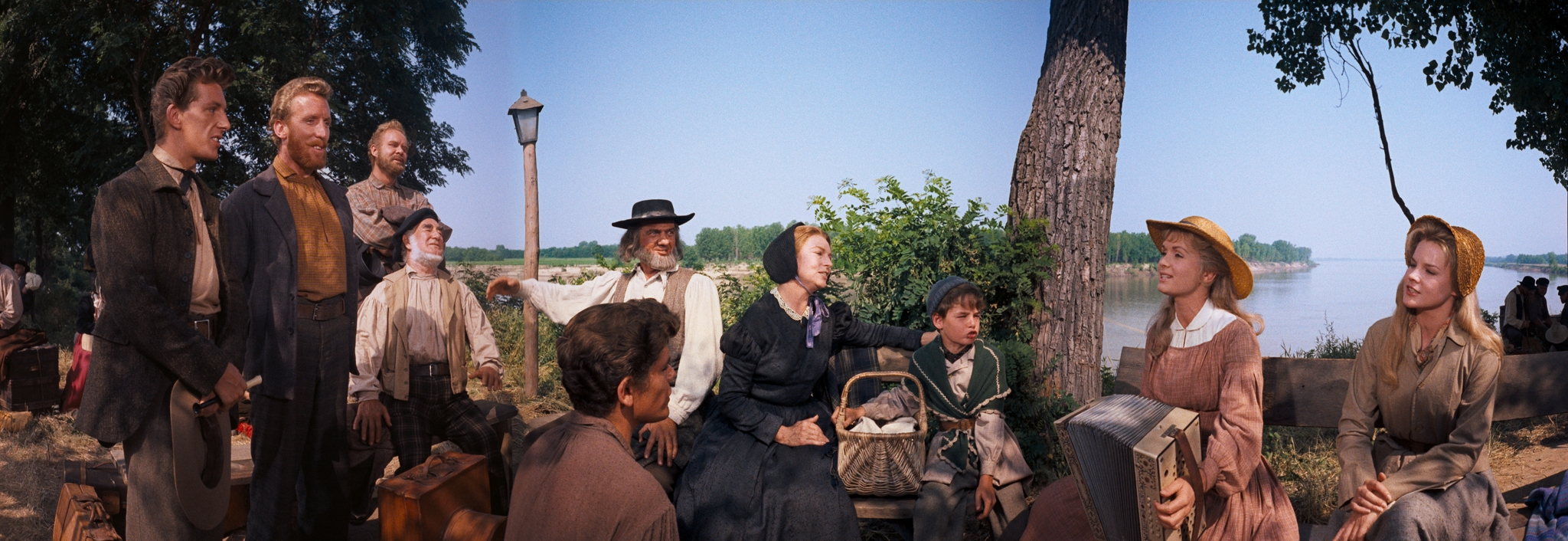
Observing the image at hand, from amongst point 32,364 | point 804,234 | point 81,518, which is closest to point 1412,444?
point 804,234

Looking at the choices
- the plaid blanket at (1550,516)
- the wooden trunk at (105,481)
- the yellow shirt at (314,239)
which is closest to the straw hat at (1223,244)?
the plaid blanket at (1550,516)

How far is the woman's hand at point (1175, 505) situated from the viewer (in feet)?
8.66

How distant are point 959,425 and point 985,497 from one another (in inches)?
13.5

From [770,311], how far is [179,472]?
2.44 metres

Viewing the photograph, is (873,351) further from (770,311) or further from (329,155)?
(329,155)

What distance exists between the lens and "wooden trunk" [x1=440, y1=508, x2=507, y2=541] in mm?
2639

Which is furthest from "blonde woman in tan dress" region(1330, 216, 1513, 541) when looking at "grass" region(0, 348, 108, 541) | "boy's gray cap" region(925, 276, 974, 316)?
"grass" region(0, 348, 108, 541)

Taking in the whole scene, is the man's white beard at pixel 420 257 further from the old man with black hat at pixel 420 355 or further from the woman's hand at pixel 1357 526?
the woman's hand at pixel 1357 526

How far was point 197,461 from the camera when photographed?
317cm

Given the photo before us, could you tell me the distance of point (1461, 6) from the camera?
10.3m

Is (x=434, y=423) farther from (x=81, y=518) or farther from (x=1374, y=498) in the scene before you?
(x=1374, y=498)

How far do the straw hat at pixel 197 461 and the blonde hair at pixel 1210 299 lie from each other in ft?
11.8

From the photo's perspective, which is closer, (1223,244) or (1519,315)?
(1223,244)

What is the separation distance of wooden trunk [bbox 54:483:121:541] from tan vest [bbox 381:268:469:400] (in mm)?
1219
